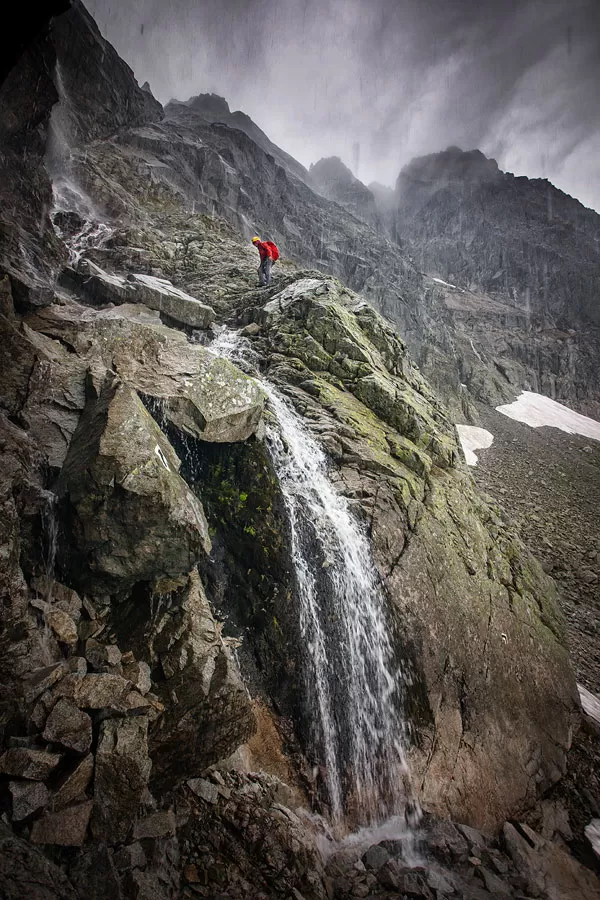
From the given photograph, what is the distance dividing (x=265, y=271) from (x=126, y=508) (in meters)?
17.4

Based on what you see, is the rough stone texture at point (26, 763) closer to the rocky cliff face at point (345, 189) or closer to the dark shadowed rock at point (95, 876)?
the dark shadowed rock at point (95, 876)

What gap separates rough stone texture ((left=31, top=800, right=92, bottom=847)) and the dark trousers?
21.2 meters

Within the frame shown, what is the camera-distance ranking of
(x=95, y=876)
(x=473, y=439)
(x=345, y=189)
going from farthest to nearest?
(x=345, y=189)
(x=473, y=439)
(x=95, y=876)

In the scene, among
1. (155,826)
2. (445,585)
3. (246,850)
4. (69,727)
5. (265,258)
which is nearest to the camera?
(69,727)

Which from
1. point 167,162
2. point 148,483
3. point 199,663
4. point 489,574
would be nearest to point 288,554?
point 199,663

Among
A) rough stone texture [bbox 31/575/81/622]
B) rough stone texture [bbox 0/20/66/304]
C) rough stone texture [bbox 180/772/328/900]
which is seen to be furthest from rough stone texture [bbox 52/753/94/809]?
rough stone texture [bbox 0/20/66/304]

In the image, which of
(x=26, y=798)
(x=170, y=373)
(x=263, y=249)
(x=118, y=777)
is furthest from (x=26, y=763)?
(x=263, y=249)

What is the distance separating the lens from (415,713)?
908 cm

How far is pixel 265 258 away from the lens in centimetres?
1944

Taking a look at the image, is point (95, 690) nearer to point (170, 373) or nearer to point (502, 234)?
point (170, 373)

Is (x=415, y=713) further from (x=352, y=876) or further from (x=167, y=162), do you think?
(x=167, y=162)

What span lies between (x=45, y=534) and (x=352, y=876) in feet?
29.0

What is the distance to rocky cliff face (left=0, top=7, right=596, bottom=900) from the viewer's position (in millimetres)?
5125

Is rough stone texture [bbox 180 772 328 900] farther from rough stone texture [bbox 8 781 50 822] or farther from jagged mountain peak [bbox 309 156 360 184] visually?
jagged mountain peak [bbox 309 156 360 184]
